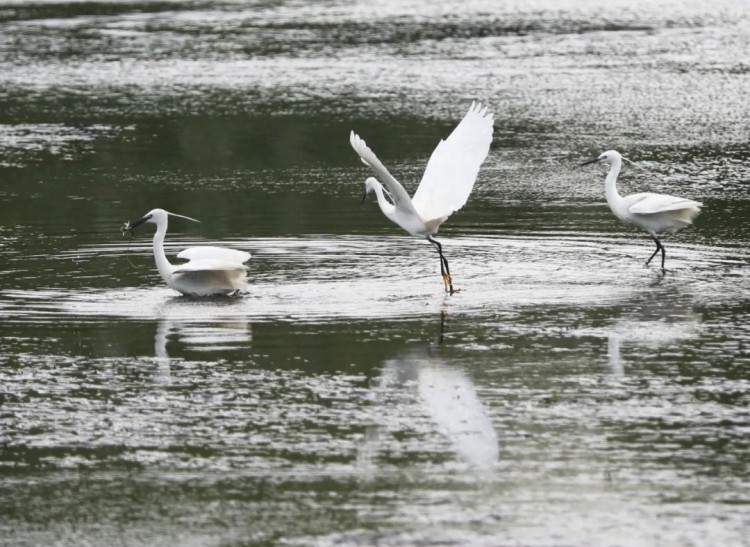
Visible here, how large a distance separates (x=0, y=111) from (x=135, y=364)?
15.7m

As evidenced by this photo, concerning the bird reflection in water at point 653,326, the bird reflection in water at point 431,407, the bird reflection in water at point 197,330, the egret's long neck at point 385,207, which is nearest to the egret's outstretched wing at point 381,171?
the egret's long neck at point 385,207

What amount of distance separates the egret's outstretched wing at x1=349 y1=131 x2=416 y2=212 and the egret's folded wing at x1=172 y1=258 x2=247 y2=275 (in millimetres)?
1417

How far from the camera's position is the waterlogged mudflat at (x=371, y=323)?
7.71m

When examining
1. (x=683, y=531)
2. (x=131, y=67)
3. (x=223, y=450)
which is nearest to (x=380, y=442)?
(x=223, y=450)

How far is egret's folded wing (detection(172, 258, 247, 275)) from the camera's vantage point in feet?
41.7

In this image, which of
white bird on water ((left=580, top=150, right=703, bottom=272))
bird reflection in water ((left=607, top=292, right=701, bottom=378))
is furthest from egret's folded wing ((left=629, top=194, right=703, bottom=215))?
bird reflection in water ((left=607, top=292, right=701, bottom=378))

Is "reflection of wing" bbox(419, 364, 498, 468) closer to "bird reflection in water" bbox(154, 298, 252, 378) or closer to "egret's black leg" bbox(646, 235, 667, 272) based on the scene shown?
"bird reflection in water" bbox(154, 298, 252, 378)

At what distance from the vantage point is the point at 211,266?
500 inches

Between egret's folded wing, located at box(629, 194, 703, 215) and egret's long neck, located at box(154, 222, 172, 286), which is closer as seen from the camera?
egret's long neck, located at box(154, 222, 172, 286)

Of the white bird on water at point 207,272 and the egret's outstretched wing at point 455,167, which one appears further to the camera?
the egret's outstretched wing at point 455,167

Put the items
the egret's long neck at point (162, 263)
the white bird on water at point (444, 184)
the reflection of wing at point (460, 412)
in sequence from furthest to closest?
the white bird on water at point (444, 184) < the egret's long neck at point (162, 263) < the reflection of wing at point (460, 412)

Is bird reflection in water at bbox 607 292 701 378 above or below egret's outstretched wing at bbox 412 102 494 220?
below

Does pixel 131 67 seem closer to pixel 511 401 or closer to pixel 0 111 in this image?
pixel 0 111

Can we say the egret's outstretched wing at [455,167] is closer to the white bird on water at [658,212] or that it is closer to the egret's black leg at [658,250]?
the white bird on water at [658,212]
